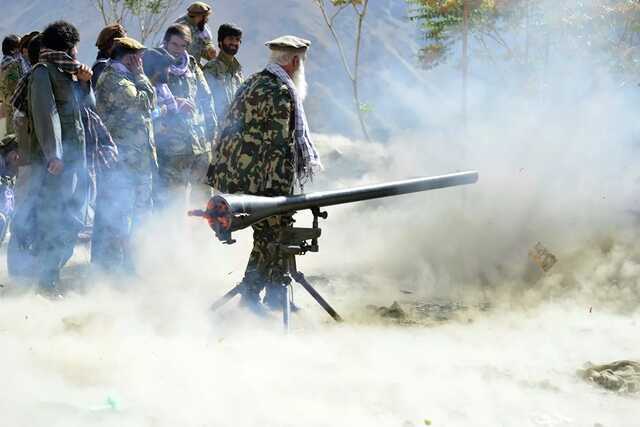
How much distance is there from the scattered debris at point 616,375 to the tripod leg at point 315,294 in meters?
1.61

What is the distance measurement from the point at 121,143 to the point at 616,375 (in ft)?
12.6

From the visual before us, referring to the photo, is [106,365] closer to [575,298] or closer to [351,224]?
[575,298]

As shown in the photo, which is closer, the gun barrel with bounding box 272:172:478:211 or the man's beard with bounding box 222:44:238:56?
the gun barrel with bounding box 272:172:478:211

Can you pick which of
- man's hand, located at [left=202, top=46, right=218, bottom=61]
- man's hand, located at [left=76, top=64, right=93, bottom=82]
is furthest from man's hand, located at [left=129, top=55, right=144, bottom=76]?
man's hand, located at [left=202, top=46, right=218, bottom=61]

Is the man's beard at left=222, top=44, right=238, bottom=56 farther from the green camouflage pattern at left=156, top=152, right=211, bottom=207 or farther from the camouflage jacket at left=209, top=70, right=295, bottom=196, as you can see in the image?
the camouflage jacket at left=209, top=70, right=295, bottom=196

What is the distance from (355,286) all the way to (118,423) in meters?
3.53

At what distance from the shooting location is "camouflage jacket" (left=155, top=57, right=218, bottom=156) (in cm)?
688

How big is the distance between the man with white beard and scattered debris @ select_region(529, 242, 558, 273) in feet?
7.55

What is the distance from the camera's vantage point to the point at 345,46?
3362 centimetres

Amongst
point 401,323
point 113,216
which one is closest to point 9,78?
point 113,216

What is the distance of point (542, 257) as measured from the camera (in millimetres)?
6652

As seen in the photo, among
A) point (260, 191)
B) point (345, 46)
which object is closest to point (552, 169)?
point (260, 191)

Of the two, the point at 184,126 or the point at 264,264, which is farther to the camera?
the point at 184,126

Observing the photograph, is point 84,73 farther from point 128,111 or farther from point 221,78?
point 221,78
